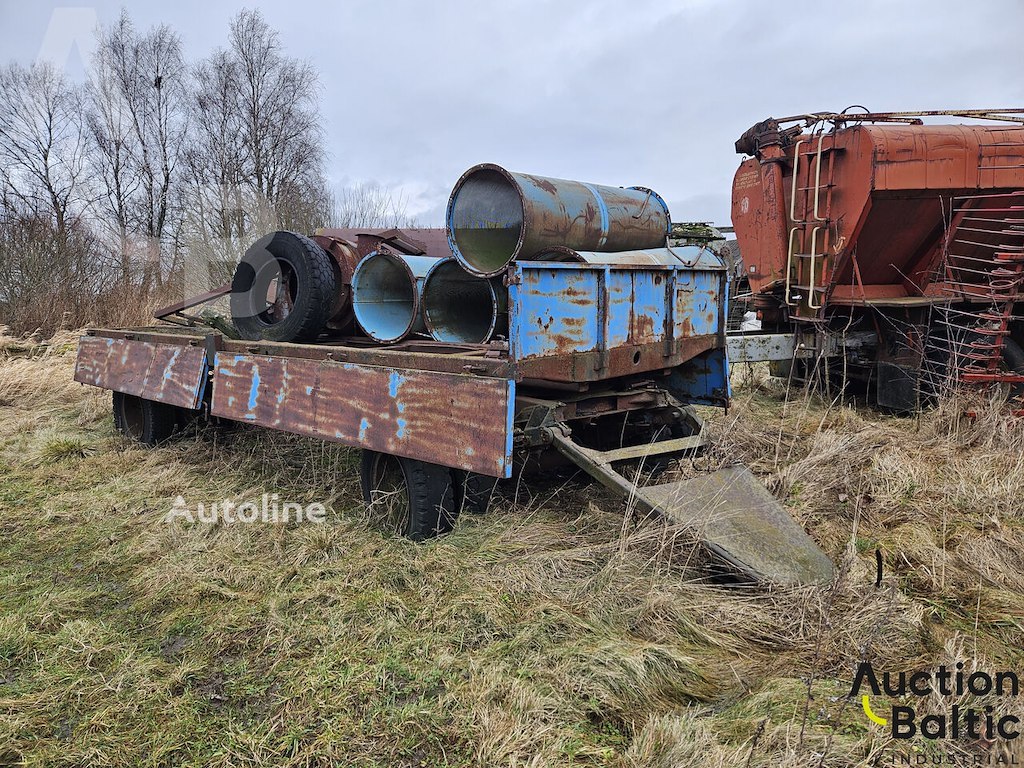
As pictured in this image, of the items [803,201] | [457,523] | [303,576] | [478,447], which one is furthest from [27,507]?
[803,201]

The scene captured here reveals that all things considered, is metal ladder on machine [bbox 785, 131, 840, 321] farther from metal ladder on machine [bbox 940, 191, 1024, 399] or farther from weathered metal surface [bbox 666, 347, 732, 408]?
weathered metal surface [bbox 666, 347, 732, 408]

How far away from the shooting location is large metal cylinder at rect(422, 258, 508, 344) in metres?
4.41

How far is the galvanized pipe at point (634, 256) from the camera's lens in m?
4.21

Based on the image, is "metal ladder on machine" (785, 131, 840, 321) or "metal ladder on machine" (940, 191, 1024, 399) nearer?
"metal ladder on machine" (940, 191, 1024, 399)

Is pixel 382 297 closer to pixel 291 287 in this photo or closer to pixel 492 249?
pixel 291 287

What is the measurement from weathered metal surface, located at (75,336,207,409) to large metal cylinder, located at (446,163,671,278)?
88.6 inches

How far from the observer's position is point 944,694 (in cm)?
237

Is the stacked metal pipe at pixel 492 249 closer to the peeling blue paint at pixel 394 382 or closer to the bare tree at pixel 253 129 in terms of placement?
the peeling blue paint at pixel 394 382

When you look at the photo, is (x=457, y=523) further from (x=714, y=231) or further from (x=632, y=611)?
(x=714, y=231)

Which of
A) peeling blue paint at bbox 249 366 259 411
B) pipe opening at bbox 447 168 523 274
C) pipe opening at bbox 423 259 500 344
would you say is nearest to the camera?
pipe opening at bbox 447 168 523 274

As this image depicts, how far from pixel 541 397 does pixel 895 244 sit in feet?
14.7

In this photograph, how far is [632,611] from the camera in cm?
298

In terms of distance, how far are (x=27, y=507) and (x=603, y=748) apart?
4.42 m

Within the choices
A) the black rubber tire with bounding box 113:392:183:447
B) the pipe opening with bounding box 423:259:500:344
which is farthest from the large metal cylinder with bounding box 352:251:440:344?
the black rubber tire with bounding box 113:392:183:447
